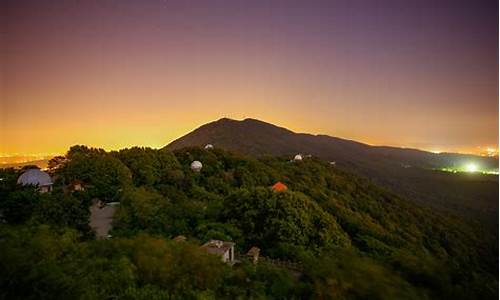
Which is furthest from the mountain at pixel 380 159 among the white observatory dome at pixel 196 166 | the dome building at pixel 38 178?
the dome building at pixel 38 178

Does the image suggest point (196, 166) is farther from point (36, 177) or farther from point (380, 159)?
point (380, 159)

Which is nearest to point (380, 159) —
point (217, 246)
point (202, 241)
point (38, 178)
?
point (38, 178)

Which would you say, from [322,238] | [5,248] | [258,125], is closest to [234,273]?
[5,248]

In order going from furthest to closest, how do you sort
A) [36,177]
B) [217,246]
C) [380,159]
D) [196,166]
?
[380,159]
[196,166]
[36,177]
[217,246]

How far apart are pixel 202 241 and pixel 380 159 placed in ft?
202

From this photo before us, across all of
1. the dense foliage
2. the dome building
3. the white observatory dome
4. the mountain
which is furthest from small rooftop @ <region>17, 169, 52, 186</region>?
the mountain

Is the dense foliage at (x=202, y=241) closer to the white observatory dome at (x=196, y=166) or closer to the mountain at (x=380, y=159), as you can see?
the white observatory dome at (x=196, y=166)

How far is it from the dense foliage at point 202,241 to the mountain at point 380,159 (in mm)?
1417

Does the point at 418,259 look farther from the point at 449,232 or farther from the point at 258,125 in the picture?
the point at 258,125

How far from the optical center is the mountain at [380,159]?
33.8m

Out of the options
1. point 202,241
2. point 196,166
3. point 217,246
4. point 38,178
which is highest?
point 196,166

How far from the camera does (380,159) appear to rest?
65.6 metres

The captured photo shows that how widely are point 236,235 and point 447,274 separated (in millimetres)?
6499

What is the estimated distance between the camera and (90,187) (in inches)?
478
